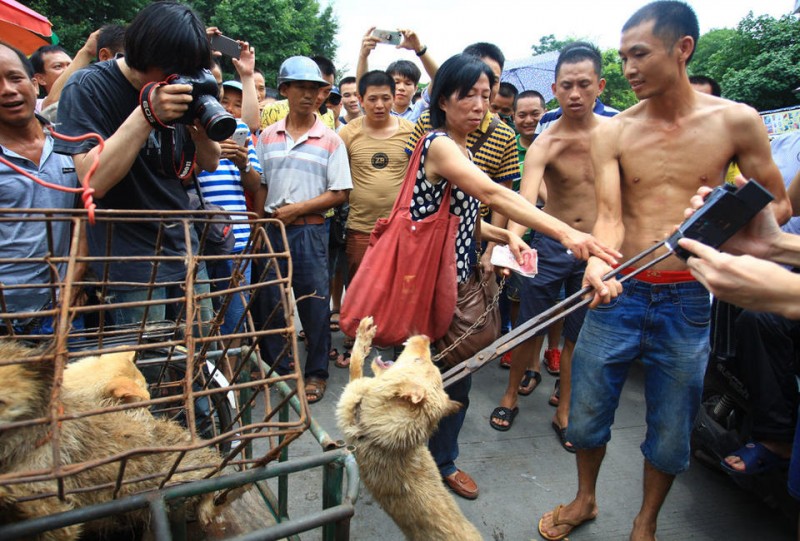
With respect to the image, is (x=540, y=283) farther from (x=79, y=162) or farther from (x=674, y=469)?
(x=79, y=162)

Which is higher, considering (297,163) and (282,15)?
(282,15)

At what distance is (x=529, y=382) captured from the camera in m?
4.04

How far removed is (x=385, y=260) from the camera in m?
2.21

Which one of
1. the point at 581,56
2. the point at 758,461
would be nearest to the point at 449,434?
the point at 758,461

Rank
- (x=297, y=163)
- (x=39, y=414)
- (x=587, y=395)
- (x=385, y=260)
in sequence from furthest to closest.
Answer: (x=297, y=163) < (x=587, y=395) < (x=385, y=260) < (x=39, y=414)

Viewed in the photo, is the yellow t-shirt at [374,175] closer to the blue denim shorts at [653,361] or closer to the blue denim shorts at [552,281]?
the blue denim shorts at [552,281]

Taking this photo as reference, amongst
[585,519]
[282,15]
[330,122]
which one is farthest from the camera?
[282,15]

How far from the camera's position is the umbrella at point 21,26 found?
4.43 meters

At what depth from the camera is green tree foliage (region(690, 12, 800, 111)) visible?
17.0 meters

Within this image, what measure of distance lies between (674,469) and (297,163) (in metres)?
3.20

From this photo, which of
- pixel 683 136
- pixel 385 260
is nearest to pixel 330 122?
pixel 385 260

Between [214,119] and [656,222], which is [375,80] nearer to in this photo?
[214,119]

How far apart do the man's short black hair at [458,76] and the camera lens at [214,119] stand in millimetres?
1103

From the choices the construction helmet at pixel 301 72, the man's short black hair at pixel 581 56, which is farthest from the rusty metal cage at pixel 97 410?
the man's short black hair at pixel 581 56
